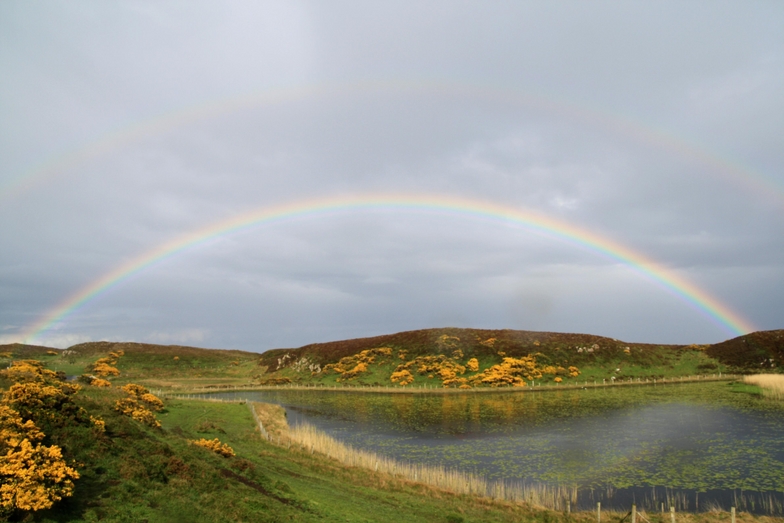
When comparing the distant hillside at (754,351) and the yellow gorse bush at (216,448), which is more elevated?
the distant hillside at (754,351)

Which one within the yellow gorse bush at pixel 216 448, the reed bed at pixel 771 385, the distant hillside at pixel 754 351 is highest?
the distant hillside at pixel 754 351

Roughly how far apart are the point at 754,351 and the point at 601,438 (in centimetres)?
9017

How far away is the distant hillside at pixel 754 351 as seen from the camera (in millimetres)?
100500

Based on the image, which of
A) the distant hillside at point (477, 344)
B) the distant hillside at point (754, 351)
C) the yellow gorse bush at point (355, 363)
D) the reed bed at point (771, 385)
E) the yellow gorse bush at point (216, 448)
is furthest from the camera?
the distant hillside at point (477, 344)

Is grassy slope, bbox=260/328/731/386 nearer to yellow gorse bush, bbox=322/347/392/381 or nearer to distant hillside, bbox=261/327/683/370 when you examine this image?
distant hillside, bbox=261/327/683/370

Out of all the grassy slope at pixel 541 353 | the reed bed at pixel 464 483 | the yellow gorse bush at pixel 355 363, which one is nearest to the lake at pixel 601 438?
the reed bed at pixel 464 483

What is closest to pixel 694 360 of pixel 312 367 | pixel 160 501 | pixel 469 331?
A: pixel 469 331

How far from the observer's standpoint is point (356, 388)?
9969 centimetres

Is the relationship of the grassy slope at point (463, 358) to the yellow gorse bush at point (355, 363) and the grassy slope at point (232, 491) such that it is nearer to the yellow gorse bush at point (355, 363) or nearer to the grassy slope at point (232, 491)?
the yellow gorse bush at point (355, 363)

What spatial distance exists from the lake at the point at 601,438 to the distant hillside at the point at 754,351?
91.3ft

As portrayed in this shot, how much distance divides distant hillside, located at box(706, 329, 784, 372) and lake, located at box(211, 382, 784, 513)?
1095 inches

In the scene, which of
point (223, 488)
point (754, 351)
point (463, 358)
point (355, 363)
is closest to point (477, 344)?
point (463, 358)

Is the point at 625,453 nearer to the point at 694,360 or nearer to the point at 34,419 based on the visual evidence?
the point at 34,419

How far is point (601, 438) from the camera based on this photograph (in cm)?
4550
